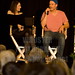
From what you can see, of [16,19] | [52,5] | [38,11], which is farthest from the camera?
[38,11]

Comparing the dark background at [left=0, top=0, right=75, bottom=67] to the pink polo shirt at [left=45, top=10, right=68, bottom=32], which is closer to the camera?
the pink polo shirt at [left=45, top=10, right=68, bottom=32]

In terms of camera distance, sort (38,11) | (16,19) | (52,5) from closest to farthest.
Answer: (52,5), (16,19), (38,11)

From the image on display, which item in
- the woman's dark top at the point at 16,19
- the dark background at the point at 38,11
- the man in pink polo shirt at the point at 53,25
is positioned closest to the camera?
the man in pink polo shirt at the point at 53,25

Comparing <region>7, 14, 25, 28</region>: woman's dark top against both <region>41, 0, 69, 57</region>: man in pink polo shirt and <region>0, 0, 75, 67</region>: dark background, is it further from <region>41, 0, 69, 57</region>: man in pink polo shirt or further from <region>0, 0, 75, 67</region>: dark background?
<region>41, 0, 69, 57</region>: man in pink polo shirt

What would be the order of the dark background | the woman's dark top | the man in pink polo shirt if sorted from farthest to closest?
the dark background
the woman's dark top
the man in pink polo shirt

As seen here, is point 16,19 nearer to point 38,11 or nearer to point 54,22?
point 38,11

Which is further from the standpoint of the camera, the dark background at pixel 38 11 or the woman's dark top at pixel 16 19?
the dark background at pixel 38 11

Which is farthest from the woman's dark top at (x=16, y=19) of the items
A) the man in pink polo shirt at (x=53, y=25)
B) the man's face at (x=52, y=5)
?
the man's face at (x=52, y=5)

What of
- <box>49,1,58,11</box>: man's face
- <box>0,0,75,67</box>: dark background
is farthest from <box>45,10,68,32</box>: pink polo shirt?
<box>0,0,75,67</box>: dark background

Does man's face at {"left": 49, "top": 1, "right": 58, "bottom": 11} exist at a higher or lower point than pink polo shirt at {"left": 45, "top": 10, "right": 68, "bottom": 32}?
higher

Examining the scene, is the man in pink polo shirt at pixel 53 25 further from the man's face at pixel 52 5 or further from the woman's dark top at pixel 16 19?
the woman's dark top at pixel 16 19

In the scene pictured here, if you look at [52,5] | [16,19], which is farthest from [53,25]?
[16,19]

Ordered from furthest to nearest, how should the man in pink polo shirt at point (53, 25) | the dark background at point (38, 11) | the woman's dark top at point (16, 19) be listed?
the dark background at point (38, 11) < the woman's dark top at point (16, 19) < the man in pink polo shirt at point (53, 25)

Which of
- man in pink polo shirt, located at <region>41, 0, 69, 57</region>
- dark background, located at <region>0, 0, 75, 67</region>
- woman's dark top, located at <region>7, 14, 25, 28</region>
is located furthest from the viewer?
dark background, located at <region>0, 0, 75, 67</region>
